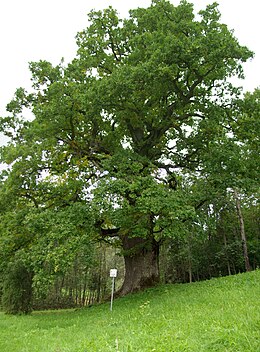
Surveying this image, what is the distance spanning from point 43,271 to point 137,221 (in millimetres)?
3649

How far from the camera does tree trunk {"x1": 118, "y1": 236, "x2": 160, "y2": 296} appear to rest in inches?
551

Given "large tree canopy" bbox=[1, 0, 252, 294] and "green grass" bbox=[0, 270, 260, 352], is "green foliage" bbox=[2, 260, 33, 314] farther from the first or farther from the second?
"green grass" bbox=[0, 270, 260, 352]

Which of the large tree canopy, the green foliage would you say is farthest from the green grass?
the green foliage

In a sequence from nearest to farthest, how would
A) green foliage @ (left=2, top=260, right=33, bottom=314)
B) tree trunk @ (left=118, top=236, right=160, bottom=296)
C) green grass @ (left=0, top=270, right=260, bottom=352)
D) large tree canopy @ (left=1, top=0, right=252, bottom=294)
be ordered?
1. green grass @ (left=0, top=270, right=260, bottom=352)
2. large tree canopy @ (left=1, top=0, right=252, bottom=294)
3. tree trunk @ (left=118, top=236, right=160, bottom=296)
4. green foliage @ (left=2, top=260, right=33, bottom=314)

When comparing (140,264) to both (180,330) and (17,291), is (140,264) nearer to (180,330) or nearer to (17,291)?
(17,291)

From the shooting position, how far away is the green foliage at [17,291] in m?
17.8

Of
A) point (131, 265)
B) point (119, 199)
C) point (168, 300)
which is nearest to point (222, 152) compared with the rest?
point (119, 199)

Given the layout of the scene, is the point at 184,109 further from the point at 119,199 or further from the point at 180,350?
the point at 180,350

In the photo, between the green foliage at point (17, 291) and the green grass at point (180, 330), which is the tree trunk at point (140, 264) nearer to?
the green grass at point (180, 330)

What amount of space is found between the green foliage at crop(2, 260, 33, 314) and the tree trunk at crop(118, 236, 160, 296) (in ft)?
22.0

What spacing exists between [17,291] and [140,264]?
8166 mm

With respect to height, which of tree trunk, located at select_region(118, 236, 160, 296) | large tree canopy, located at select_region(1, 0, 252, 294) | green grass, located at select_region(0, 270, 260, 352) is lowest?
green grass, located at select_region(0, 270, 260, 352)

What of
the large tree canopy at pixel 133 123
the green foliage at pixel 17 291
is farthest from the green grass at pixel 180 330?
the green foliage at pixel 17 291

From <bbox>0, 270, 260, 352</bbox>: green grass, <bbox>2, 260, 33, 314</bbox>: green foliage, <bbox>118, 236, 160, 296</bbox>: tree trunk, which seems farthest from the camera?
<bbox>2, 260, 33, 314</bbox>: green foliage
